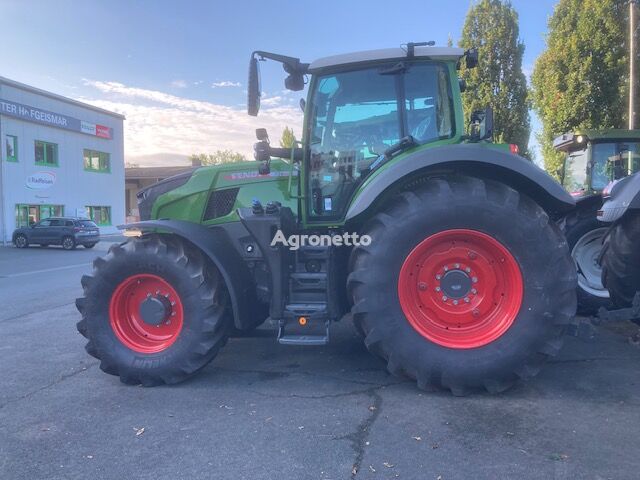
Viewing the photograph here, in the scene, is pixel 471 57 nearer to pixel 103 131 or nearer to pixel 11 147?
pixel 11 147

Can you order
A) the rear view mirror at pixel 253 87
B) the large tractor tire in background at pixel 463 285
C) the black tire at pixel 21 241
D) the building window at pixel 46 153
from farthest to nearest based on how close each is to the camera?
1. the building window at pixel 46 153
2. the black tire at pixel 21 241
3. the rear view mirror at pixel 253 87
4. the large tractor tire in background at pixel 463 285

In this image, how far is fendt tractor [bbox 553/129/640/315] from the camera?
6.57 meters

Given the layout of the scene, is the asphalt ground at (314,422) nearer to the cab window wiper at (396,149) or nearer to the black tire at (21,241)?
the cab window wiper at (396,149)

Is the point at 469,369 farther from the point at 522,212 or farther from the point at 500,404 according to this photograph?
the point at 522,212

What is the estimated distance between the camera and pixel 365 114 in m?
4.52

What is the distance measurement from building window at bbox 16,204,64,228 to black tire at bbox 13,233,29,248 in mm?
2738

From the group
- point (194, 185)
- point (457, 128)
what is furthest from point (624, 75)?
point (194, 185)

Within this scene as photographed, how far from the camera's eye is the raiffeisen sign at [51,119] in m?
27.0

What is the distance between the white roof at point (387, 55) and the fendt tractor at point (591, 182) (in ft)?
10.9

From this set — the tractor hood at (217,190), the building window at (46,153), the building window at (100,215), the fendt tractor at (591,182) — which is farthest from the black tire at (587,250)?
the building window at (100,215)

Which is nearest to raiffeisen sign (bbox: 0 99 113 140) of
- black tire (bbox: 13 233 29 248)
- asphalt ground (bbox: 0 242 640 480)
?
black tire (bbox: 13 233 29 248)

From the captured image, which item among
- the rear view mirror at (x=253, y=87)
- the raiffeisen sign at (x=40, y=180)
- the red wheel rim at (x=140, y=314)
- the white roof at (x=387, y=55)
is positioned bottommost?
the red wheel rim at (x=140, y=314)

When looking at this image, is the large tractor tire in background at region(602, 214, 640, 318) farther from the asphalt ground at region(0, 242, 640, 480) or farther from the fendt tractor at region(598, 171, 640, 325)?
the asphalt ground at region(0, 242, 640, 480)

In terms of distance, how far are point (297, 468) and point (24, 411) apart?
2.34 m
